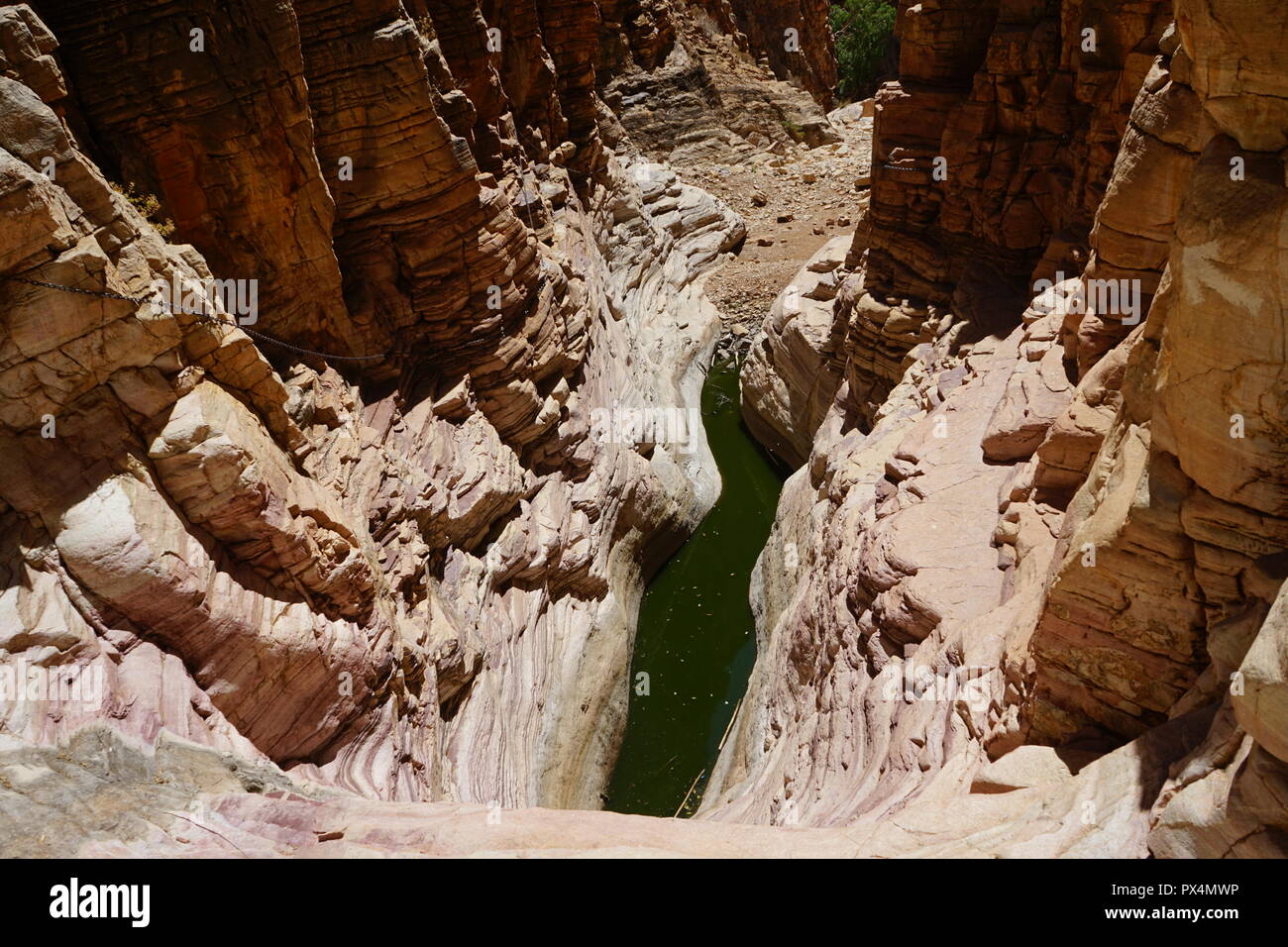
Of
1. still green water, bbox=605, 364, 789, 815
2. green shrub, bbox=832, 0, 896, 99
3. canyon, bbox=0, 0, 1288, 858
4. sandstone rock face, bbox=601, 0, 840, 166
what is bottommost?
still green water, bbox=605, 364, 789, 815

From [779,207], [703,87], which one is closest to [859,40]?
[703,87]

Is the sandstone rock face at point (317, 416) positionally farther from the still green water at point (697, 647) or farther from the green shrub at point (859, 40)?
the green shrub at point (859, 40)

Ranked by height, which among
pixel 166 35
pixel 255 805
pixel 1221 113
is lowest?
pixel 255 805

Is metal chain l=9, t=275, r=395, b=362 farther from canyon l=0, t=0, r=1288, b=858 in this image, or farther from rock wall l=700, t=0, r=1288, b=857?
rock wall l=700, t=0, r=1288, b=857

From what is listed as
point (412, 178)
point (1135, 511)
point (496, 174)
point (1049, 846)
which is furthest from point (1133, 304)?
point (496, 174)

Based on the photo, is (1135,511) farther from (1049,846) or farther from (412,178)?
A: (412,178)

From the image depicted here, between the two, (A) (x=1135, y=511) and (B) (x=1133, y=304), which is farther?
(B) (x=1133, y=304)

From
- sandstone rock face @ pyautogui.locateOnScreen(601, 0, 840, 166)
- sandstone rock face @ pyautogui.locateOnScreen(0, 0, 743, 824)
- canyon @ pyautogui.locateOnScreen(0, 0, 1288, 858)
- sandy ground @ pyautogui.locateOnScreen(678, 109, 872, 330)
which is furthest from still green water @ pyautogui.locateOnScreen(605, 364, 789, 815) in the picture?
sandstone rock face @ pyautogui.locateOnScreen(601, 0, 840, 166)
